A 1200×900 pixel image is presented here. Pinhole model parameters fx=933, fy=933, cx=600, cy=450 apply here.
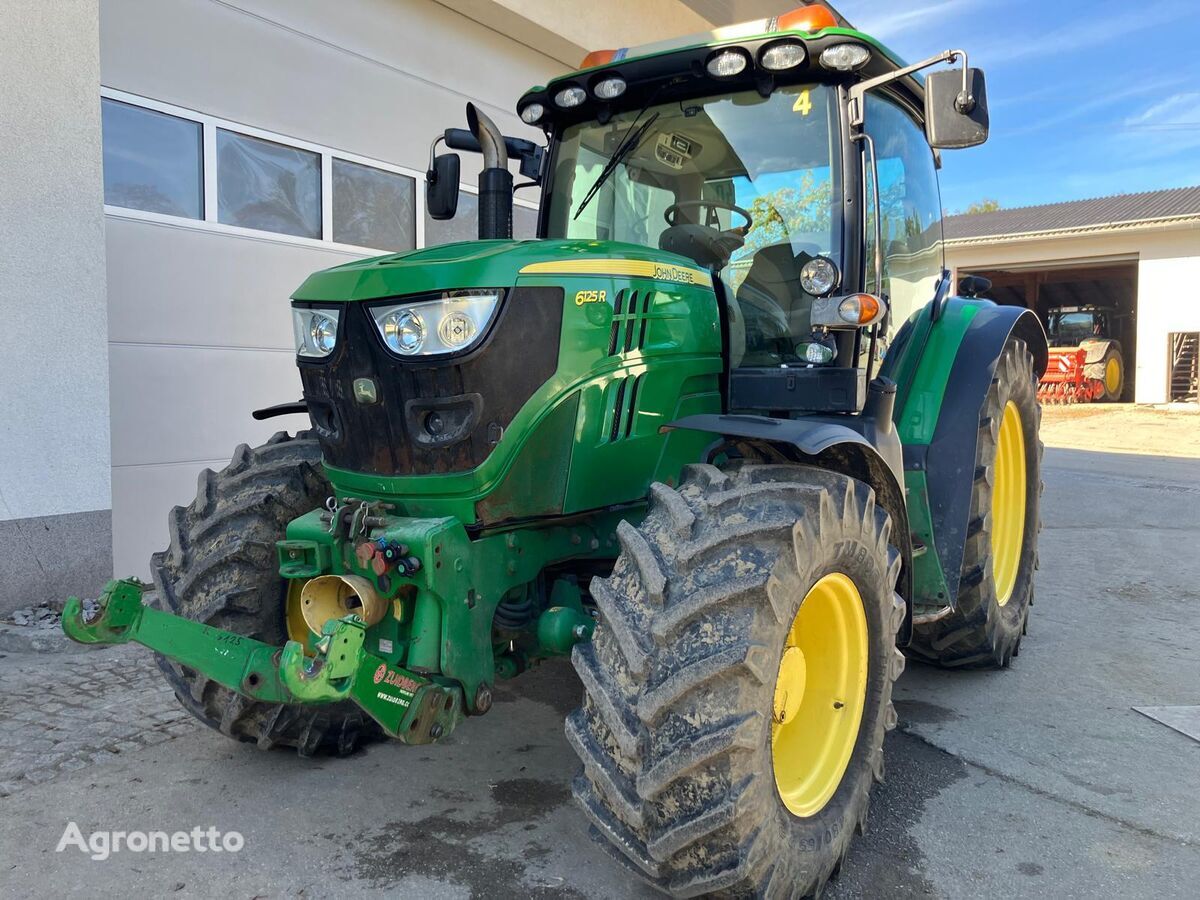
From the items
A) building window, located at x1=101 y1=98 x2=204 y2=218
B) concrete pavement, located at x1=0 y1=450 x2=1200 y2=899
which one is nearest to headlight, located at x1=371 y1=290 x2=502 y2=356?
concrete pavement, located at x1=0 y1=450 x2=1200 y2=899

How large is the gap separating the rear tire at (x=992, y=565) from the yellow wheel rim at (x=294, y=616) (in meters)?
2.13

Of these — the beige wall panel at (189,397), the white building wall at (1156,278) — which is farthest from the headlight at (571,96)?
the white building wall at (1156,278)

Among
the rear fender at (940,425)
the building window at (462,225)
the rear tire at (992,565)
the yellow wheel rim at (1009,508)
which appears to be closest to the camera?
the rear fender at (940,425)

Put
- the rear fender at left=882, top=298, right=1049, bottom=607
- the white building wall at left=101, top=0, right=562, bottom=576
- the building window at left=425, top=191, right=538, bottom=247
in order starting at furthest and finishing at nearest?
the building window at left=425, top=191, right=538, bottom=247 → the white building wall at left=101, top=0, right=562, bottom=576 → the rear fender at left=882, top=298, right=1049, bottom=607

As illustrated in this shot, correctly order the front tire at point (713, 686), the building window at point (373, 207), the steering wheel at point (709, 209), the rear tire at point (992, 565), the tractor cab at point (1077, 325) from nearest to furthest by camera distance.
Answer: the front tire at point (713, 686) < the steering wheel at point (709, 209) < the rear tire at point (992, 565) < the building window at point (373, 207) < the tractor cab at point (1077, 325)

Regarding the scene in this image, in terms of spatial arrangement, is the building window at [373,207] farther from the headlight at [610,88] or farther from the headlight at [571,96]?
the headlight at [610,88]

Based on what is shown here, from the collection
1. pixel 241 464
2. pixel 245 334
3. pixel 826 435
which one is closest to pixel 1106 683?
pixel 826 435

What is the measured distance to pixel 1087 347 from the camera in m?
21.8

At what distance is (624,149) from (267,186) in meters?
3.52

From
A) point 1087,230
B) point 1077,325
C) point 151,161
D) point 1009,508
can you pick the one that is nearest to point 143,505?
point 151,161

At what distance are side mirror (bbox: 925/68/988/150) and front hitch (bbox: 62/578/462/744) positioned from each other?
84.4 inches

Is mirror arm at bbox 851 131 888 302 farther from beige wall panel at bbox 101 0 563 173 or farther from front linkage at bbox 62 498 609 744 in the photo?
beige wall panel at bbox 101 0 563 173

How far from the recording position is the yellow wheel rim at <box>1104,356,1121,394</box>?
71.7 ft

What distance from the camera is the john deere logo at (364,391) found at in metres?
2.55
